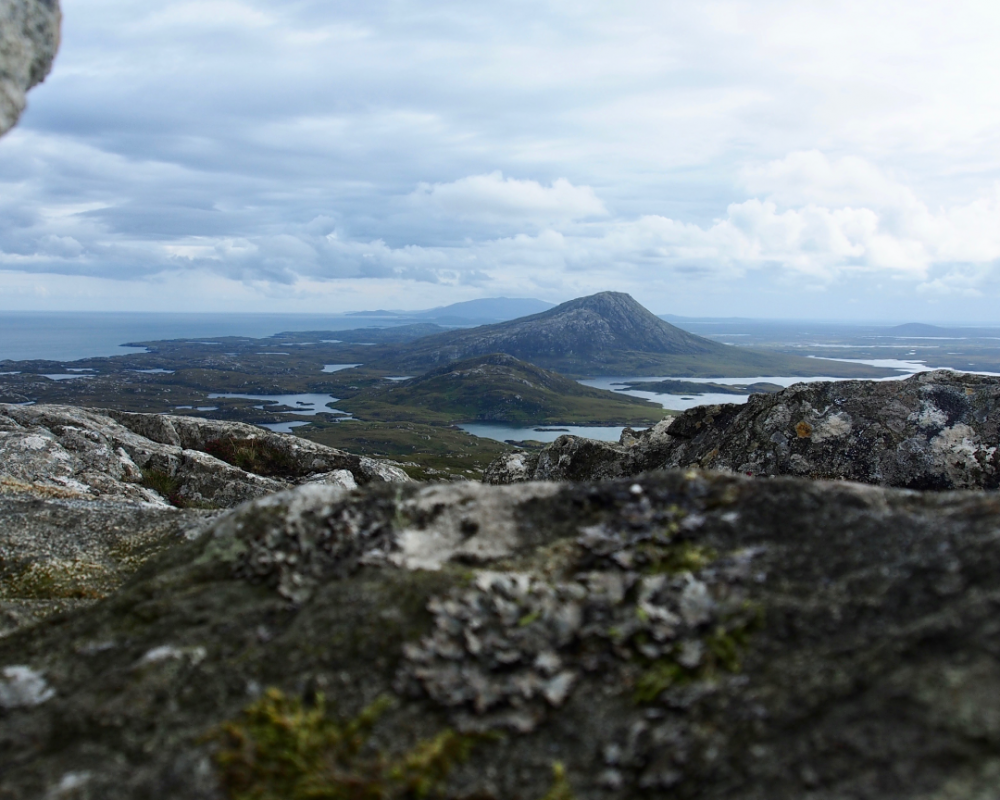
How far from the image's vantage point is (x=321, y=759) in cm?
703

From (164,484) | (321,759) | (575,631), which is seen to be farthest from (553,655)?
(164,484)

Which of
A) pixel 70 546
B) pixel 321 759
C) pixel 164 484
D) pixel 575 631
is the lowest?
pixel 164 484

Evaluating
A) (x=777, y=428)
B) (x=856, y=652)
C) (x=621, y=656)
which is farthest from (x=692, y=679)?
(x=777, y=428)

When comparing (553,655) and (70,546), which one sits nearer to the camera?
(553,655)

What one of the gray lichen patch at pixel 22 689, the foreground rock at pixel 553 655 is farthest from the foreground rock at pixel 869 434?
the gray lichen patch at pixel 22 689

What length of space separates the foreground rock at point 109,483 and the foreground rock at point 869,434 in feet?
61.6

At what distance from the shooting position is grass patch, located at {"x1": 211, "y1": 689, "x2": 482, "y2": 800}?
6.72 meters

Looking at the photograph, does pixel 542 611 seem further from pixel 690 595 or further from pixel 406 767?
pixel 406 767

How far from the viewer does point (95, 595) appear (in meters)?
17.3

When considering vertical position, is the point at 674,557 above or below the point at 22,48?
below

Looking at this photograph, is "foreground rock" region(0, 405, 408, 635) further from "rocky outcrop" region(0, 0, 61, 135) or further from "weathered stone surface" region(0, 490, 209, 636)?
"rocky outcrop" region(0, 0, 61, 135)

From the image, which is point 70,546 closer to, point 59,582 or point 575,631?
point 59,582

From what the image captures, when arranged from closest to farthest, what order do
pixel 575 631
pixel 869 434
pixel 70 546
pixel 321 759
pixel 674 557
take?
pixel 321 759
pixel 575 631
pixel 674 557
pixel 70 546
pixel 869 434

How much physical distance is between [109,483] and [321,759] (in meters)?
37.0
